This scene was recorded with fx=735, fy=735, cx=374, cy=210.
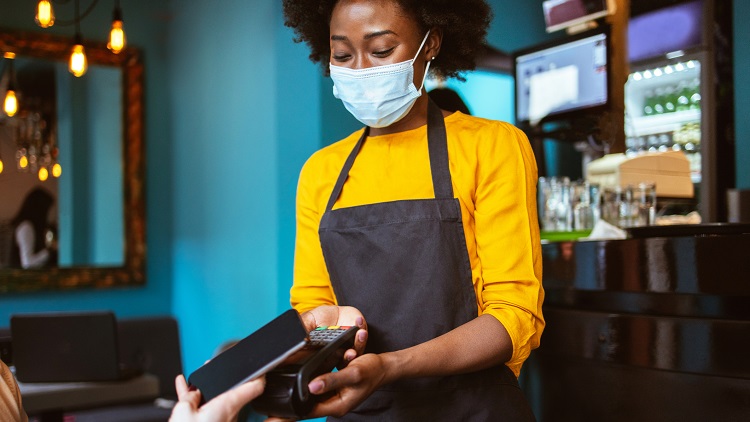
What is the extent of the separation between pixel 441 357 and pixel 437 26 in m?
0.67

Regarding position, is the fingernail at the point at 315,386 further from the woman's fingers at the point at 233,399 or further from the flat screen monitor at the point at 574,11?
the flat screen monitor at the point at 574,11

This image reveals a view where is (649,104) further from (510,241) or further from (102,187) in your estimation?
(510,241)

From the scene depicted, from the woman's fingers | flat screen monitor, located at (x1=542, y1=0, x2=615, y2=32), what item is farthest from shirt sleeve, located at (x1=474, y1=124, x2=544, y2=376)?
flat screen monitor, located at (x1=542, y1=0, x2=615, y2=32)

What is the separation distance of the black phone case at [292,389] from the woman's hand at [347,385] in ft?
0.05

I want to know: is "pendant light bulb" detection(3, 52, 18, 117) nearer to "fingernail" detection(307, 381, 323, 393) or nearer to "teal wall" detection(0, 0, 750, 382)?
"teal wall" detection(0, 0, 750, 382)

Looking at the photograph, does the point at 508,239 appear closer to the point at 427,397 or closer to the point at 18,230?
the point at 427,397

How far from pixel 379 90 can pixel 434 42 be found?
18cm

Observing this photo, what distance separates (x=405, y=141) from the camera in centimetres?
145

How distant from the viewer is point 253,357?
3.23 ft

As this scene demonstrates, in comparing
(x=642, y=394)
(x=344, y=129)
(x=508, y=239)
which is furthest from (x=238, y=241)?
(x=508, y=239)

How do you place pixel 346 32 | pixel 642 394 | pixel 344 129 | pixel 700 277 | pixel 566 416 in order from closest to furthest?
1. pixel 346 32
2. pixel 700 277
3. pixel 642 394
4. pixel 566 416
5. pixel 344 129

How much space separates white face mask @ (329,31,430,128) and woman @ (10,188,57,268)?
140 inches

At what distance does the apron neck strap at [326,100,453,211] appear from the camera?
52.8 inches

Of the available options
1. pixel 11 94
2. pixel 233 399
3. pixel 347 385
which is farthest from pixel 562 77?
pixel 11 94
